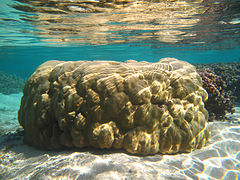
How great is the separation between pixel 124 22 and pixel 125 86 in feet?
33.8

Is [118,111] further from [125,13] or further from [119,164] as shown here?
[125,13]

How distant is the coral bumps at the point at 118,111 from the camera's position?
12.5 ft

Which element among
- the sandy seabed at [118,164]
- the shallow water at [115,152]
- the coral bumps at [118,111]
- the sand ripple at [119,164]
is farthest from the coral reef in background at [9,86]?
the coral bumps at [118,111]

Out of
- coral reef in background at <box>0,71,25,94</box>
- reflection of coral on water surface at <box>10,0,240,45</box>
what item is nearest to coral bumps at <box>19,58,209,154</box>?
reflection of coral on water surface at <box>10,0,240,45</box>

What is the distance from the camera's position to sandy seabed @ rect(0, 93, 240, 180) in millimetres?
2869

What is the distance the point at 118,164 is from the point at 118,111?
128 centimetres

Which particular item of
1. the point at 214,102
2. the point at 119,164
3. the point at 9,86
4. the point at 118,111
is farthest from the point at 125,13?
the point at 9,86

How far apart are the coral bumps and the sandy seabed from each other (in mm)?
263

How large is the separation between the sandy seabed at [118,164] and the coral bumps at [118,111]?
263 mm

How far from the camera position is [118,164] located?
311cm

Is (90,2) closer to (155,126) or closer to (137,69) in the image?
(137,69)

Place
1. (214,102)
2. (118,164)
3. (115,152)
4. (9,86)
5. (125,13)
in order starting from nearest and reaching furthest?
(118,164), (115,152), (214,102), (125,13), (9,86)

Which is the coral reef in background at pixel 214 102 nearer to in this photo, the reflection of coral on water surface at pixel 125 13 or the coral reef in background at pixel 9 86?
the reflection of coral on water surface at pixel 125 13

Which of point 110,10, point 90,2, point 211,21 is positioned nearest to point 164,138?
point 90,2
